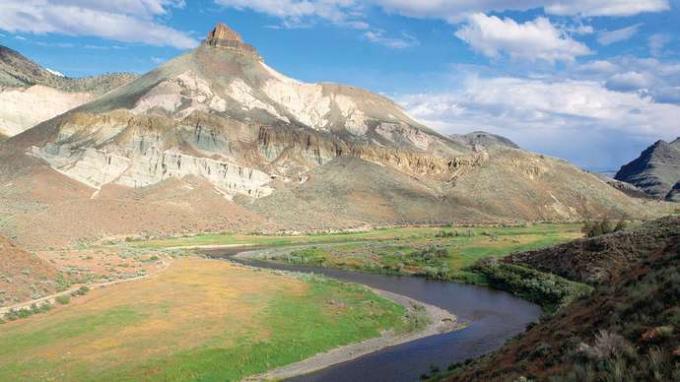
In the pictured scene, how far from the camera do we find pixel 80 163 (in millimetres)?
141875

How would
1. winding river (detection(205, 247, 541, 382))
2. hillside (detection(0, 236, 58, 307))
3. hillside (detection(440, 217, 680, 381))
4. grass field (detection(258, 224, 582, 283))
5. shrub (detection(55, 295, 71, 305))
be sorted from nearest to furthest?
hillside (detection(440, 217, 680, 381)) < winding river (detection(205, 247, 541, 382)) < hillside (detection(0, 236, 58, 307)) < shrub (detection(55, 295, 71, 305)) < grass field (detection(258, 224, 582, 283))

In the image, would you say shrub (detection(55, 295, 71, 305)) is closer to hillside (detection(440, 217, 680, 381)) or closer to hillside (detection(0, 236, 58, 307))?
hillside (detection(0, 236, 58, 307))

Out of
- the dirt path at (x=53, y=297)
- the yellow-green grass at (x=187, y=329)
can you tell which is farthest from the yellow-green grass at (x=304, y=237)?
the yellow-green grass at (x=187, y=329)

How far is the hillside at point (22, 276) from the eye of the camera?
44312 mm

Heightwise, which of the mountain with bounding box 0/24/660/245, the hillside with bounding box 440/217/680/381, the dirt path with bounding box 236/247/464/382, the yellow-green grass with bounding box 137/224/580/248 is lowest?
the dirt path with bounding box 236/247/464/382

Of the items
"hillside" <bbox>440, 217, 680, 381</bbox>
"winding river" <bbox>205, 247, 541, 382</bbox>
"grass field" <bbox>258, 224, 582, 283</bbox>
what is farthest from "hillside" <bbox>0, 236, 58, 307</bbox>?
"grass field" <bbox>258, 224, 582, 283</bbox>

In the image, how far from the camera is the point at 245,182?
160750 mm

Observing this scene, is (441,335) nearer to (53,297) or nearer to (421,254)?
(53,297)

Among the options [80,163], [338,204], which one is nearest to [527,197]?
[338,204]

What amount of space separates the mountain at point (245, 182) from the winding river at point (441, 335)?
212 ft

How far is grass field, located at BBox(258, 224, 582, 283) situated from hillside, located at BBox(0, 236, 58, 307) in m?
39.6

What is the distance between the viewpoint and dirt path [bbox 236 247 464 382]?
112 ft

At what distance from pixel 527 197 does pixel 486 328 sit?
13454 cm

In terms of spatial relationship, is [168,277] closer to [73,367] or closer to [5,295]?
[5,295]
